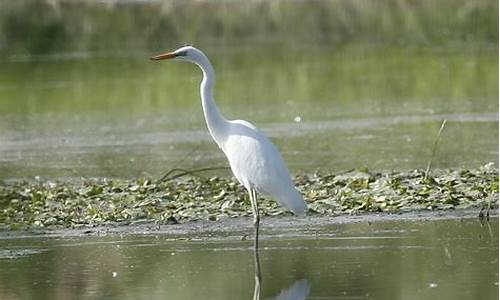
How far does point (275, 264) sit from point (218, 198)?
10.6ft

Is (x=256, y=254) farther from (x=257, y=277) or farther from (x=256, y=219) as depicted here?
(x=257, y=277)

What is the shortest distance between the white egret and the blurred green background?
4.14 meters

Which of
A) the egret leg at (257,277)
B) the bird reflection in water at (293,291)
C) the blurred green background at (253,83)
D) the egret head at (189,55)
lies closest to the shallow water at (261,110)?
the blurred green background at (253,83)

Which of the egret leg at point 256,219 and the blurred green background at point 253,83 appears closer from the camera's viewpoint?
the egret leg at point 256,219

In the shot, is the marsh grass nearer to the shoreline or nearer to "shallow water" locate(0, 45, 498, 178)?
"shallow water" locate(0, 45, 498, 178)

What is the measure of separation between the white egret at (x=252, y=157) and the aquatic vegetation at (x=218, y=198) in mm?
1022

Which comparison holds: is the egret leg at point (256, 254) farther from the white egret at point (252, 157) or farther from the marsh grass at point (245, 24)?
the marsh grass at point (245, 24)

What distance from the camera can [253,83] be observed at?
2580 cm

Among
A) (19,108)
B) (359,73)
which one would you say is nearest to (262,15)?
(359,73)

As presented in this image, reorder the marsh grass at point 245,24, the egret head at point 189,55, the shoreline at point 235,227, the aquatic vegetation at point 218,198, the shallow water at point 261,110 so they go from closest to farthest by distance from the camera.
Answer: the shoreline at point 235,227 < the egret head at point 189,55 < the aquatic vegetation at point 218,198 < the shallow water at point 261,110 < the marsh grass at point 245,24

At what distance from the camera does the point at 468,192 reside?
12234mm

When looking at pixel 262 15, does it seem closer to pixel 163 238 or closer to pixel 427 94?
pixel 427 94

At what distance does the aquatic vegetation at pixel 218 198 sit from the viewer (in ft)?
39.4

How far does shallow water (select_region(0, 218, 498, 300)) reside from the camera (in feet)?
28.2
